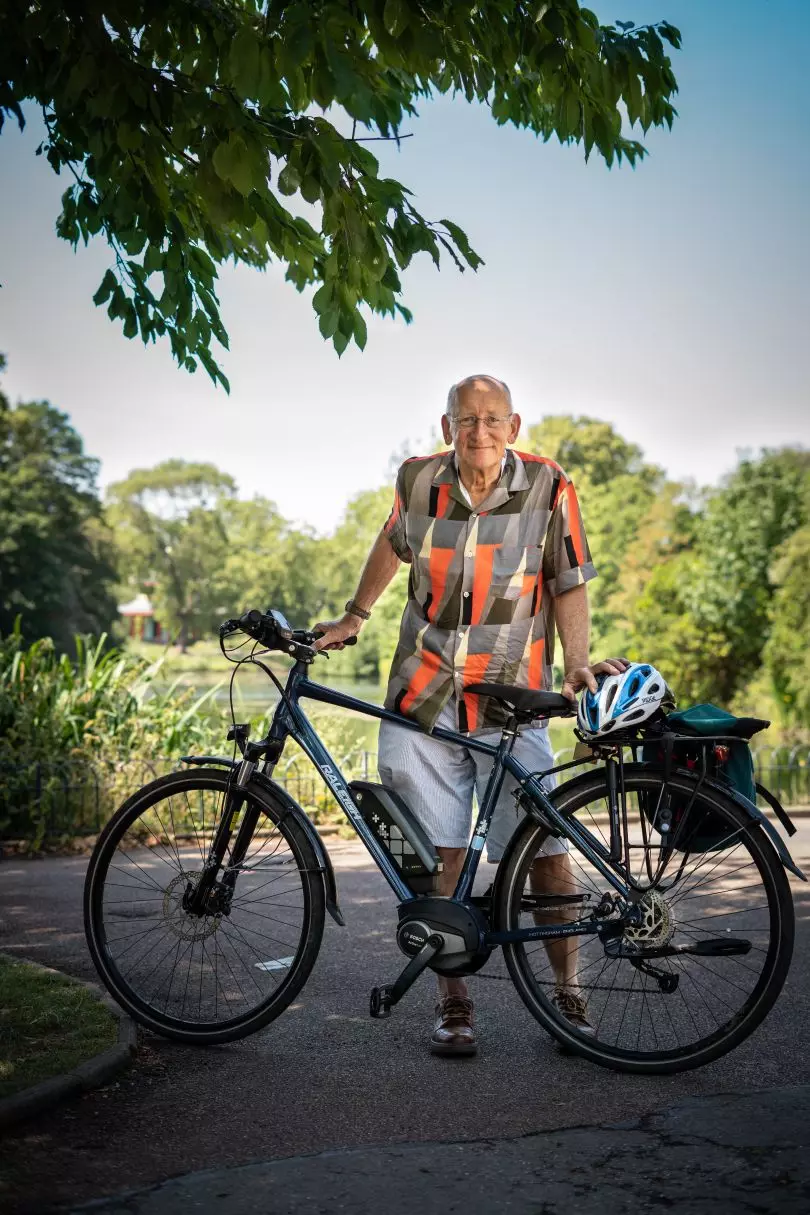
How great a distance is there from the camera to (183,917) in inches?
166

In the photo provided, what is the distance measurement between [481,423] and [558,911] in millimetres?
1567

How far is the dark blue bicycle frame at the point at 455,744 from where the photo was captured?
3889 millimetres

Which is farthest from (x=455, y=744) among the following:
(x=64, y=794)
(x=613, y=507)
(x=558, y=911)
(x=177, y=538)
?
(x=177, y=538)

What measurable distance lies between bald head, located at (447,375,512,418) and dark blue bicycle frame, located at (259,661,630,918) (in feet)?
3.25

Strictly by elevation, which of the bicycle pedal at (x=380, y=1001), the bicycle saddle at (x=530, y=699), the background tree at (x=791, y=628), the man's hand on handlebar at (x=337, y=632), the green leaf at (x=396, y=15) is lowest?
the bicycle pedal at (x=380, y=1001)

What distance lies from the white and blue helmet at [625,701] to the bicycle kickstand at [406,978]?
818 millimetres

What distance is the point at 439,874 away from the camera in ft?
13.5

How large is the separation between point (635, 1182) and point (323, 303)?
2.97 metres

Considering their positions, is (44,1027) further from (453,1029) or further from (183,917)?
(453,1029)

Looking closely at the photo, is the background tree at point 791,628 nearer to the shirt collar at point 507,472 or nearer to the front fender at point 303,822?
the shirt collar at point 507,472

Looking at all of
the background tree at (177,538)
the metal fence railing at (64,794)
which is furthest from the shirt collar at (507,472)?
the background tree at (177,538)

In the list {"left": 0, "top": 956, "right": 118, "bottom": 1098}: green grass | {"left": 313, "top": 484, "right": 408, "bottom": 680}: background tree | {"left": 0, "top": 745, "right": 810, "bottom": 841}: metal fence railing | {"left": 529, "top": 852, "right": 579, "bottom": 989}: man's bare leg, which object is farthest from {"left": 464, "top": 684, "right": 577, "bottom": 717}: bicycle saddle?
{"left": 313, "top": 484, "right": 408, "bottom": 680}: background tree

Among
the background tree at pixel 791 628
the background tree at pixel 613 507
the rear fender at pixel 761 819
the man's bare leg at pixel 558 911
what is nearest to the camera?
the rear fender at pixel 761 819

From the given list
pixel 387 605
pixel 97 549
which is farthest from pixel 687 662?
pixel 97 549
